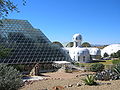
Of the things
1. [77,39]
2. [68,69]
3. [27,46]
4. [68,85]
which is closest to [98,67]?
[68,69]

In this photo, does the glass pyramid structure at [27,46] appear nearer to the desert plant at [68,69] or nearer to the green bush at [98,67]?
the desert plant at [68,69]

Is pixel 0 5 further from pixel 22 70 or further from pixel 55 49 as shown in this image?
pixel 55 49

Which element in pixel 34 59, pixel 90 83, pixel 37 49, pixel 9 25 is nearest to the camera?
pixel 90 83

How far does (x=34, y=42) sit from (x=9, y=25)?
6.12 metres

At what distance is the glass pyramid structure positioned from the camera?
2450 cm

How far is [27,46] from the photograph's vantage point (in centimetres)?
2684

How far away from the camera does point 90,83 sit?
1115 cm

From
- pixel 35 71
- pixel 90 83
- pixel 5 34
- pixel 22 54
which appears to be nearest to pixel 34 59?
pixel 22 54

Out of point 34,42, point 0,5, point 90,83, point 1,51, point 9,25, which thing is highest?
point 9,25

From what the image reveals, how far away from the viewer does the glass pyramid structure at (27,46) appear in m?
24.5

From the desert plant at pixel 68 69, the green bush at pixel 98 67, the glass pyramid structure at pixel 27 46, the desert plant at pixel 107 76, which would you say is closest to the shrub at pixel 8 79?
the desert plant at pixel 107 76

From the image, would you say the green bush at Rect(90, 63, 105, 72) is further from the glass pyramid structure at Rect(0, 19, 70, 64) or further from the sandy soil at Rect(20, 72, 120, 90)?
the sandy soil at Rect(20, 72, 120, 90)

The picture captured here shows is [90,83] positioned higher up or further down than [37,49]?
further down

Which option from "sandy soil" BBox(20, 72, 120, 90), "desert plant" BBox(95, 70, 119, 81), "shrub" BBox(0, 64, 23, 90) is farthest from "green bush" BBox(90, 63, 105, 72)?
"shrub" BBox(0, 64, 23, 90)
